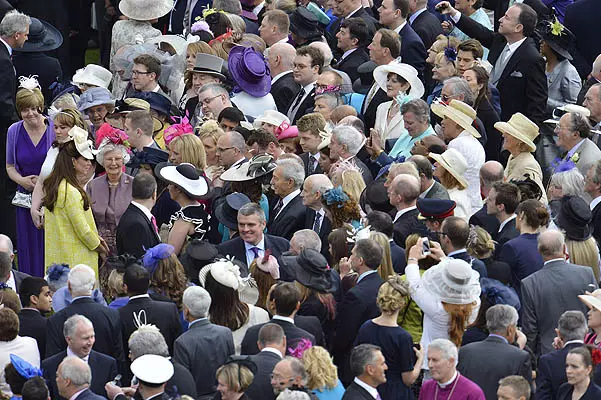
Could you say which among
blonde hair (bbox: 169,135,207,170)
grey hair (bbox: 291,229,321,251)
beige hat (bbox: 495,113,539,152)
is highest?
grey hair (bbox: 291,229,321,251)

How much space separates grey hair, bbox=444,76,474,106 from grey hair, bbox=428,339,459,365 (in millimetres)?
4501

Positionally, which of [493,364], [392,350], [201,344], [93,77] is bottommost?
[93,77]

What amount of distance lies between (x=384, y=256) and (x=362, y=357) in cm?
151

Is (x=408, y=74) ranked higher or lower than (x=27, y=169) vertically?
higher

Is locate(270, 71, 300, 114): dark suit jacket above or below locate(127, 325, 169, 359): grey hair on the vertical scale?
below

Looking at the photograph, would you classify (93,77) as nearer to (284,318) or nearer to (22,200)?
(22,200)

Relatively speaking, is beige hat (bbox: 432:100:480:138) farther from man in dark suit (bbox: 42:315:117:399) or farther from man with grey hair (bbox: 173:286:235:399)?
man in dark suit (bbox: 42:315:117:399)

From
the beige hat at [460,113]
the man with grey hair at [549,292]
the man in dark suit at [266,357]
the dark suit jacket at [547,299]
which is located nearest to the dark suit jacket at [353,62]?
the beige hat at [460,113]

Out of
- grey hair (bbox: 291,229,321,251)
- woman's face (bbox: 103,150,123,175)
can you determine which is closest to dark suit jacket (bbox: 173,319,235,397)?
grey hair (bbox: 291,229,321,251)

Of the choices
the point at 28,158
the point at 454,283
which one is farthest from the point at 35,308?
the point at 454,283

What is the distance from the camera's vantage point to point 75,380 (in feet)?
28.7

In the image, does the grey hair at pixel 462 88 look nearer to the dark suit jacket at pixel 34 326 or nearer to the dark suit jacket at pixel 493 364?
the dark suit jacket at pixel 493 364

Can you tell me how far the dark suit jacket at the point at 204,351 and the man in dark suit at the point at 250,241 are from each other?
1277 mm

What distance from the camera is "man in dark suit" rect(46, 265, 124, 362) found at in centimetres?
961
